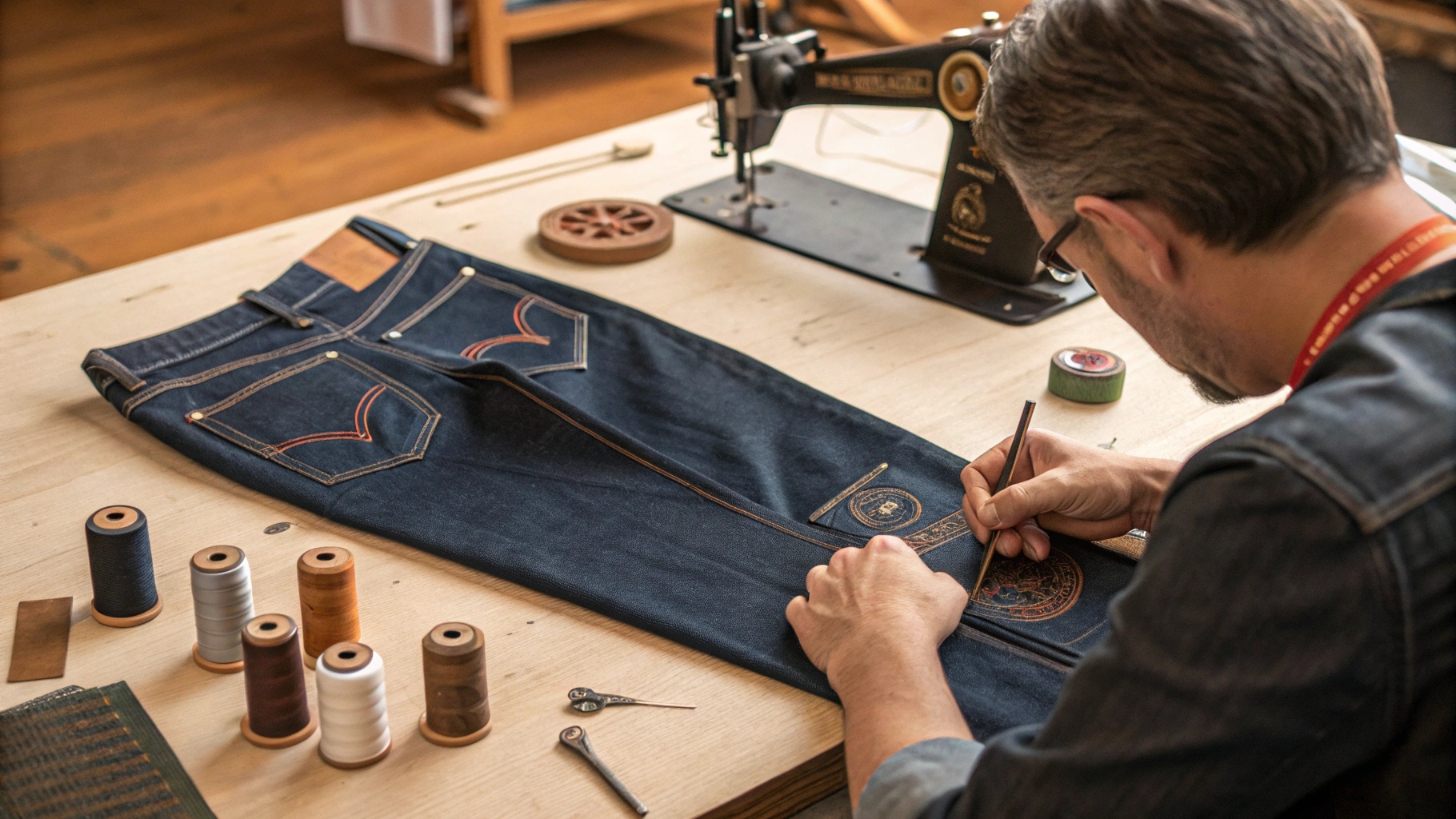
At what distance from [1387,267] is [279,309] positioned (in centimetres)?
151

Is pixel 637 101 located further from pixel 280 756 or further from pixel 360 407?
pixel 280 756

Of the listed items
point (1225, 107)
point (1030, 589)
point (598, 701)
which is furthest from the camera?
point (1030, 589)

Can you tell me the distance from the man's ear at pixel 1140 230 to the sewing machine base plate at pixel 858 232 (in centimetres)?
91

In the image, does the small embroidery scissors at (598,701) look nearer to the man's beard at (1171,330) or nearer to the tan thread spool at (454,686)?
the tan thread spool at (454,686)

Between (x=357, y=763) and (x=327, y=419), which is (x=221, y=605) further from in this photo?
(x=327, y=419)

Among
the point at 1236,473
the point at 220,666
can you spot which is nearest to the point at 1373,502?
the point at 1236,473

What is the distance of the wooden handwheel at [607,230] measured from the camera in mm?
2168

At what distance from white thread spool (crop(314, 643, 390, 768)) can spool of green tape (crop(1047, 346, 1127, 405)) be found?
1094mm

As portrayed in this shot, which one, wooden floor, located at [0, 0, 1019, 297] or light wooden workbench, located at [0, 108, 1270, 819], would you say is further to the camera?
wooden floor, located at [0, 0, 1019, 297]

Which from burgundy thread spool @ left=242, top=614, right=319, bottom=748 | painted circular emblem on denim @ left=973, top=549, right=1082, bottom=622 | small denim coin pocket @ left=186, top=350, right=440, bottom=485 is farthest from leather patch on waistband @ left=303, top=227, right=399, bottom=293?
painted circular emblem on denim @ left=973, top=549, right=1082, bottom=622

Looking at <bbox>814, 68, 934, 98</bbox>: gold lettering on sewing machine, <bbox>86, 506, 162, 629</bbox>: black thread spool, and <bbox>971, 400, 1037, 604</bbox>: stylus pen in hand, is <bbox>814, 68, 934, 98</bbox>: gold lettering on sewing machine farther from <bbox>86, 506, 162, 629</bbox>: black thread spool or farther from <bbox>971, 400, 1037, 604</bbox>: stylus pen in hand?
<bbox>86, 506, 162, 629</bbox>: black thread spool

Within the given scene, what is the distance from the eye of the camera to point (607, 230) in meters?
2.24

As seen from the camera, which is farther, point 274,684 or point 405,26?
point 405,26

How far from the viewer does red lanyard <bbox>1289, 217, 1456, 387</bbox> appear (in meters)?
0.99
